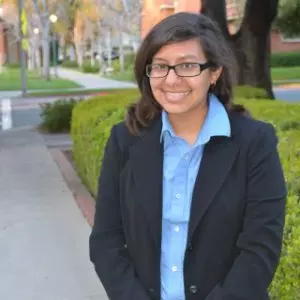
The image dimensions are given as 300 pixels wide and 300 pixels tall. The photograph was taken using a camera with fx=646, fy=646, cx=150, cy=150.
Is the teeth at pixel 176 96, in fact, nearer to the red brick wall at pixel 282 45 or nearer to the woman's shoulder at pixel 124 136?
the woman's shoulder at pixel 124 136

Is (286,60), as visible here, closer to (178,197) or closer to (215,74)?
(215,74)

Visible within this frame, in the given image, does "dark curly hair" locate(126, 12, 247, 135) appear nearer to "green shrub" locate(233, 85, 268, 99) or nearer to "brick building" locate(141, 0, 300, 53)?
"green shrub" locate(233, 85, 268, 99)

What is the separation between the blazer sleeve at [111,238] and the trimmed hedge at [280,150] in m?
1.01

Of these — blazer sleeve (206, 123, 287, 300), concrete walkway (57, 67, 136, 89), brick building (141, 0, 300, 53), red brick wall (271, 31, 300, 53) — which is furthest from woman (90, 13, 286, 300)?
red brick wall (271, 31, 300, 53)

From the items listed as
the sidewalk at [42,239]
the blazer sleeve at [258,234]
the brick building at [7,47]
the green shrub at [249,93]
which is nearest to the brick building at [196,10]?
the brick building at [7,47]

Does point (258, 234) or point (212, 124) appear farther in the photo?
point (212, 124)

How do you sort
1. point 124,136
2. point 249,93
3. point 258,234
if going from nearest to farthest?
point 258,234 → point 124,136 → point 249,93

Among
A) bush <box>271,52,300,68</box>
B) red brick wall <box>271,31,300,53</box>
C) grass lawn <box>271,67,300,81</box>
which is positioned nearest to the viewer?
grass lawn <box>271,67,300,81</box>

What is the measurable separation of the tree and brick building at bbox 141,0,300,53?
2689mm

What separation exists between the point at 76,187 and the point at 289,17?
3224 centimetres

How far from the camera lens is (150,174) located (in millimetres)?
2125

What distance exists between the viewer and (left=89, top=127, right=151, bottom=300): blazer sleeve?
2.16m

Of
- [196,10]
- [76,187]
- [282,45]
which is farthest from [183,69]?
[282,45]

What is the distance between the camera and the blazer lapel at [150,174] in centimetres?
210
